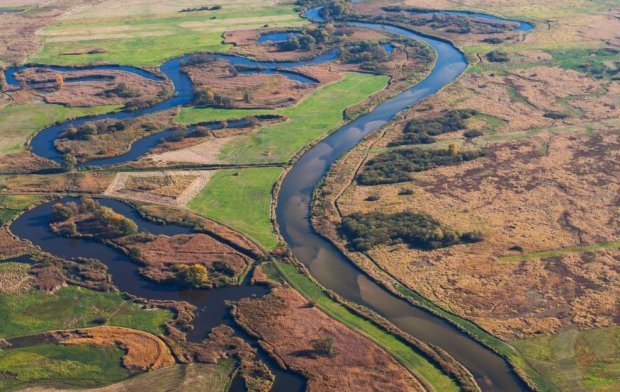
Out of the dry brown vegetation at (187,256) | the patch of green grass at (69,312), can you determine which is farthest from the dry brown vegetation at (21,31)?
the patch of green grass at (69,312)

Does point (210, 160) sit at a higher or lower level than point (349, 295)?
higher

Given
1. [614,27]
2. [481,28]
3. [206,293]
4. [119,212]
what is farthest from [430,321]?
[614,27]

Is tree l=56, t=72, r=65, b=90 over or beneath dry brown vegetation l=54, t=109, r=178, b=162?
over

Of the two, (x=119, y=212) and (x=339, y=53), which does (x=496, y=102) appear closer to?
(x=339, y=53)

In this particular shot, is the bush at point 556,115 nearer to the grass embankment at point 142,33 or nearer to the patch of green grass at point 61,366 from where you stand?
the grass embankment at point 142,33

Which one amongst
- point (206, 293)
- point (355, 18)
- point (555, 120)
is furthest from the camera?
point (355, 18)

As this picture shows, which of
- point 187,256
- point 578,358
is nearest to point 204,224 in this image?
point 187,256

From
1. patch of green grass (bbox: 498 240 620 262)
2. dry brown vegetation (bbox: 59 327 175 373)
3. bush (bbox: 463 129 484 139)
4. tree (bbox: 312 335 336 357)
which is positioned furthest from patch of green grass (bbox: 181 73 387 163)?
tree (bbox: 312 335 336 357)

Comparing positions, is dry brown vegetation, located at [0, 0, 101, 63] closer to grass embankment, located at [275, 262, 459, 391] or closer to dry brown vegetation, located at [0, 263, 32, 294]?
dry brown vegetation, located at [0, 263, 32, 294]

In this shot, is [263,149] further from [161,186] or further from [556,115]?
[556,115]
